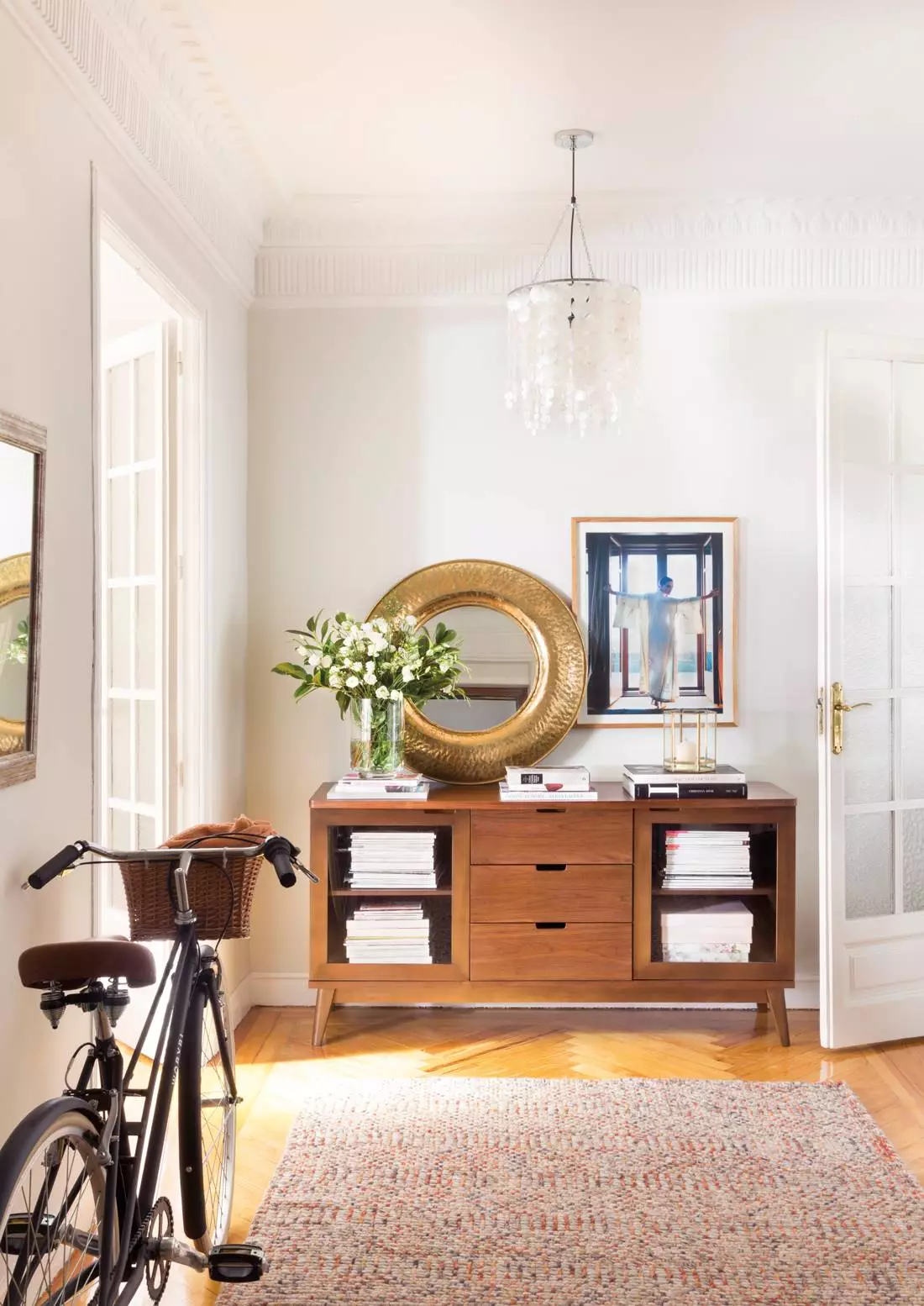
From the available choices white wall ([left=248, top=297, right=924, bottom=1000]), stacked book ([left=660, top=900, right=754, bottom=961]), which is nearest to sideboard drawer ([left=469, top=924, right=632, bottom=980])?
stacked book ([left=660, top=900, right=754, bottom=961])

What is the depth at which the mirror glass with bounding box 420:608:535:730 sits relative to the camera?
3928 millimetres

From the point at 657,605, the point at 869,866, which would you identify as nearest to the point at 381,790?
the point at 657,605

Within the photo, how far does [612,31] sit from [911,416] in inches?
66.3

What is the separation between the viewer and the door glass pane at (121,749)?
363cm

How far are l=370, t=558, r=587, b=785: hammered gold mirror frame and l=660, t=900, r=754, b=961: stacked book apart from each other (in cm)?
74

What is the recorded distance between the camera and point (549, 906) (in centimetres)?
354

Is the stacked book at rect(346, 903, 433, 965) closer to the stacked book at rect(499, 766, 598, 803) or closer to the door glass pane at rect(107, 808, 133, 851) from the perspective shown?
the stacked book at rect(499, 766, 598, 803)

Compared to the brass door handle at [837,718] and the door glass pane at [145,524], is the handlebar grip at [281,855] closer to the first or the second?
the door glass pane at [145,524]

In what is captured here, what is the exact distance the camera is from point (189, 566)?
3.43 m

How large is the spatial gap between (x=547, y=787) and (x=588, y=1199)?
1.31 m

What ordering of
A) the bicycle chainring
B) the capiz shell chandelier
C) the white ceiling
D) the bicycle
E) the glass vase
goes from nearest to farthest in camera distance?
the bicycle < the bicycle chainring < the white ceiling < the capiz shell chandelier < the glass vase

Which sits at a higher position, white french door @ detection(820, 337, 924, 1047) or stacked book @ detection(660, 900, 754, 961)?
white french door @ detection(820, 337, 924, 1047)

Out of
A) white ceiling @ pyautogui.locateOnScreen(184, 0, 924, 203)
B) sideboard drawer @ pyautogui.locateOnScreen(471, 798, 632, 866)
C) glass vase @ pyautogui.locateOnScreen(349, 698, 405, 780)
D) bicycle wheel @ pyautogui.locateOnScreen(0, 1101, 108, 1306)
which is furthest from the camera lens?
glass vase @ pyautogui.locateOnScreen(349, 698, 405, 780)

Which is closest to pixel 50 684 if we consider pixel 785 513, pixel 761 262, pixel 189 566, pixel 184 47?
pixel 189 566
